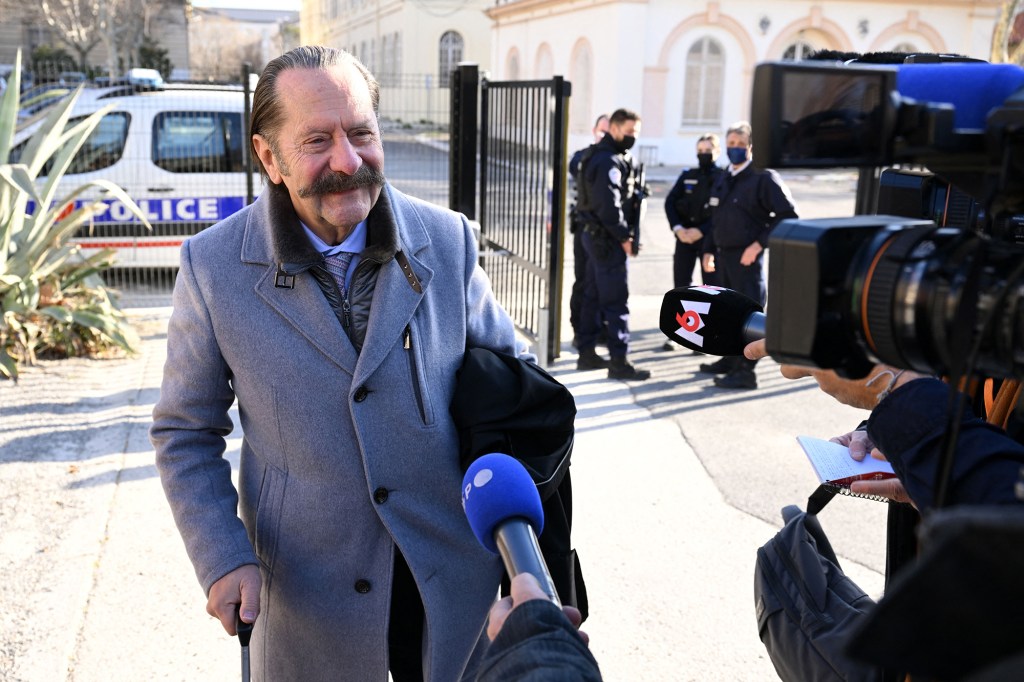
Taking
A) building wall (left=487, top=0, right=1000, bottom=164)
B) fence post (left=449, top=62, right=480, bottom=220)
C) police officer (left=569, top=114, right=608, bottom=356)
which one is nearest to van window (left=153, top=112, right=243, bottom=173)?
fence post (left=449, top=62, right=480, bottom=220)

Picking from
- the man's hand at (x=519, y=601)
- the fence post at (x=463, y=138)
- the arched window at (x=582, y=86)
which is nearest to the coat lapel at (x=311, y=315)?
the man's hand at (x=519, y=601)

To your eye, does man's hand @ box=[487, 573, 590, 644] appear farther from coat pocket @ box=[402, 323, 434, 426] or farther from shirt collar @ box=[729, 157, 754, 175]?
shirt collar @ box=[729, 157, 754, 175]

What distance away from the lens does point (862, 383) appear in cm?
147

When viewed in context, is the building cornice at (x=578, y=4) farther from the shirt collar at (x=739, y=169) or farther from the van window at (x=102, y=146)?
the shirt collar at (x=739, y=169)

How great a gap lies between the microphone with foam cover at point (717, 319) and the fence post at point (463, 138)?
5518mm

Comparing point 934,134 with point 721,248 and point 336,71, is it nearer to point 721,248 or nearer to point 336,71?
point 336,71

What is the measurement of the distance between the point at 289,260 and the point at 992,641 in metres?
1.64

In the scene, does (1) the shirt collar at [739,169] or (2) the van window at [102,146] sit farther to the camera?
(2) the van window at [102,146]

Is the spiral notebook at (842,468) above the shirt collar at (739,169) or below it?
below

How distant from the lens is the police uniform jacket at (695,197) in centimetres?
788

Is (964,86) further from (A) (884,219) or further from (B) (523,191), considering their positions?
(B) (523,191)

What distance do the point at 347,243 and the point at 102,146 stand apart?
7530 millimetres

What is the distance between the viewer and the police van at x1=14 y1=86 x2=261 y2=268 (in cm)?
875

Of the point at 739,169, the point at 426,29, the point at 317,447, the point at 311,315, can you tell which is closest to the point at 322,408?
the point at 317,447
